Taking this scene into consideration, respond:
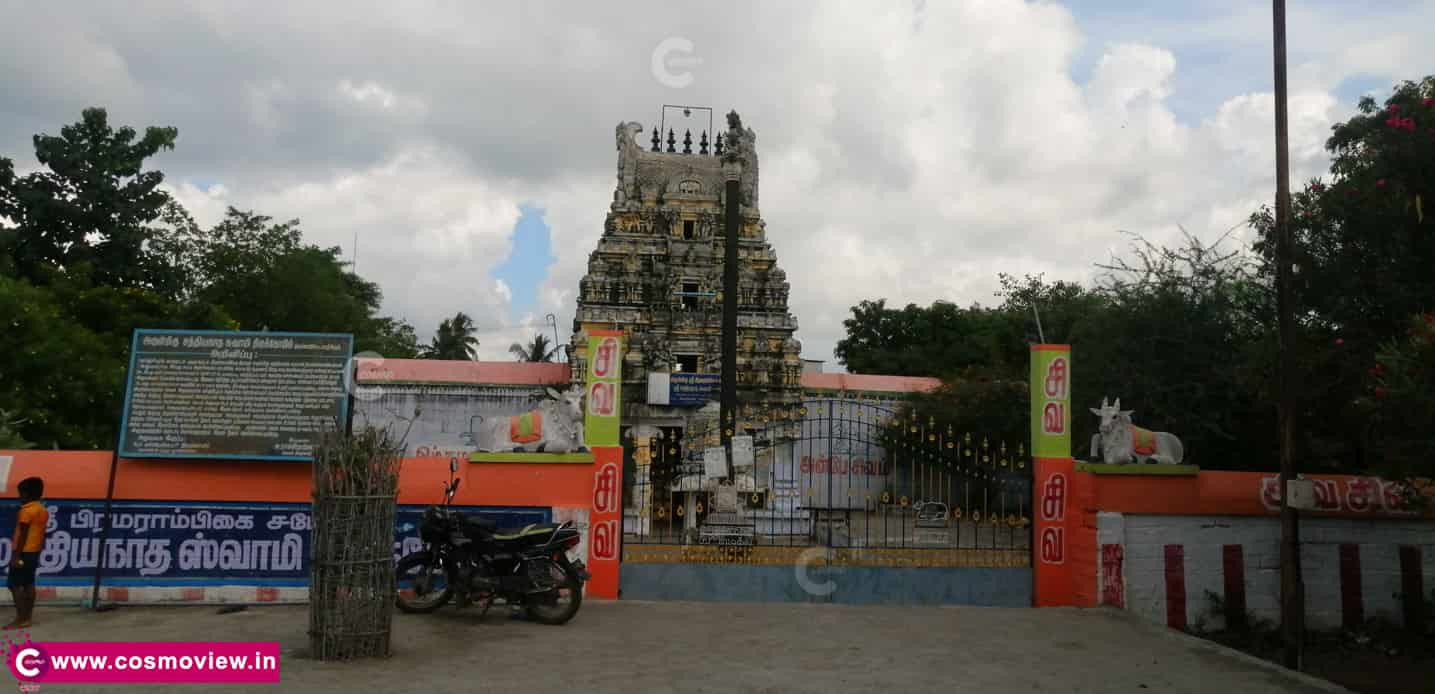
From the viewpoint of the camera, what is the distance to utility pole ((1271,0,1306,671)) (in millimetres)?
8289

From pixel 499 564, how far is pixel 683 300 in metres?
20.2

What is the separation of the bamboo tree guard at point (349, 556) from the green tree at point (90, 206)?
71.2 ft

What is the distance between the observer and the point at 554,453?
31.2 ft

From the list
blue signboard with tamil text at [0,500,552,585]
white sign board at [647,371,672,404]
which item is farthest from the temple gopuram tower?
blue signboard with tamil text at [0,500,552,585]

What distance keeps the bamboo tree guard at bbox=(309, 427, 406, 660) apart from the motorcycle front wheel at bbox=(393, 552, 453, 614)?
1673 millimetres

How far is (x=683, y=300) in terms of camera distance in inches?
1115

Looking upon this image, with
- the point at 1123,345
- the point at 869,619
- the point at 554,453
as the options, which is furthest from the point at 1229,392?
the point at 554,453

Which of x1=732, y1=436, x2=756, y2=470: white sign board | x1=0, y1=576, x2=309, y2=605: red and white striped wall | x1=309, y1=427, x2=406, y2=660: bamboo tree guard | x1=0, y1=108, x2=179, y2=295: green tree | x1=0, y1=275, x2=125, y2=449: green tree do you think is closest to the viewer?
x1=309, y1=427, x2=406, y2=660: bamboo tree guard

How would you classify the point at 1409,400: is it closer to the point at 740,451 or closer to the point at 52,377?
the point at 740,451

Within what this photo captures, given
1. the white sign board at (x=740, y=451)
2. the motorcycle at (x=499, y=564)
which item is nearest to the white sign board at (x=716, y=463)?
the white sign board at (x=740, y=451)

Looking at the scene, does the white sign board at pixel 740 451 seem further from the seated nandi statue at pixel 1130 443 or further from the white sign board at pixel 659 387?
the white sign board at pixel 659 387

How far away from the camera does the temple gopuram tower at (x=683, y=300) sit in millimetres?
25703

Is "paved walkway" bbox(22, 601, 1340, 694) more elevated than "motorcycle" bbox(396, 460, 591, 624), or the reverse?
"motorcycle" bbox(396, 460, 591, 624)

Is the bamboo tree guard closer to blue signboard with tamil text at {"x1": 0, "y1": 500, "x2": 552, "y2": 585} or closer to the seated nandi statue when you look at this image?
blue signboard with tamil text at {"x1": 0, "y1": 500, "x2": 552, "y2": 585}
